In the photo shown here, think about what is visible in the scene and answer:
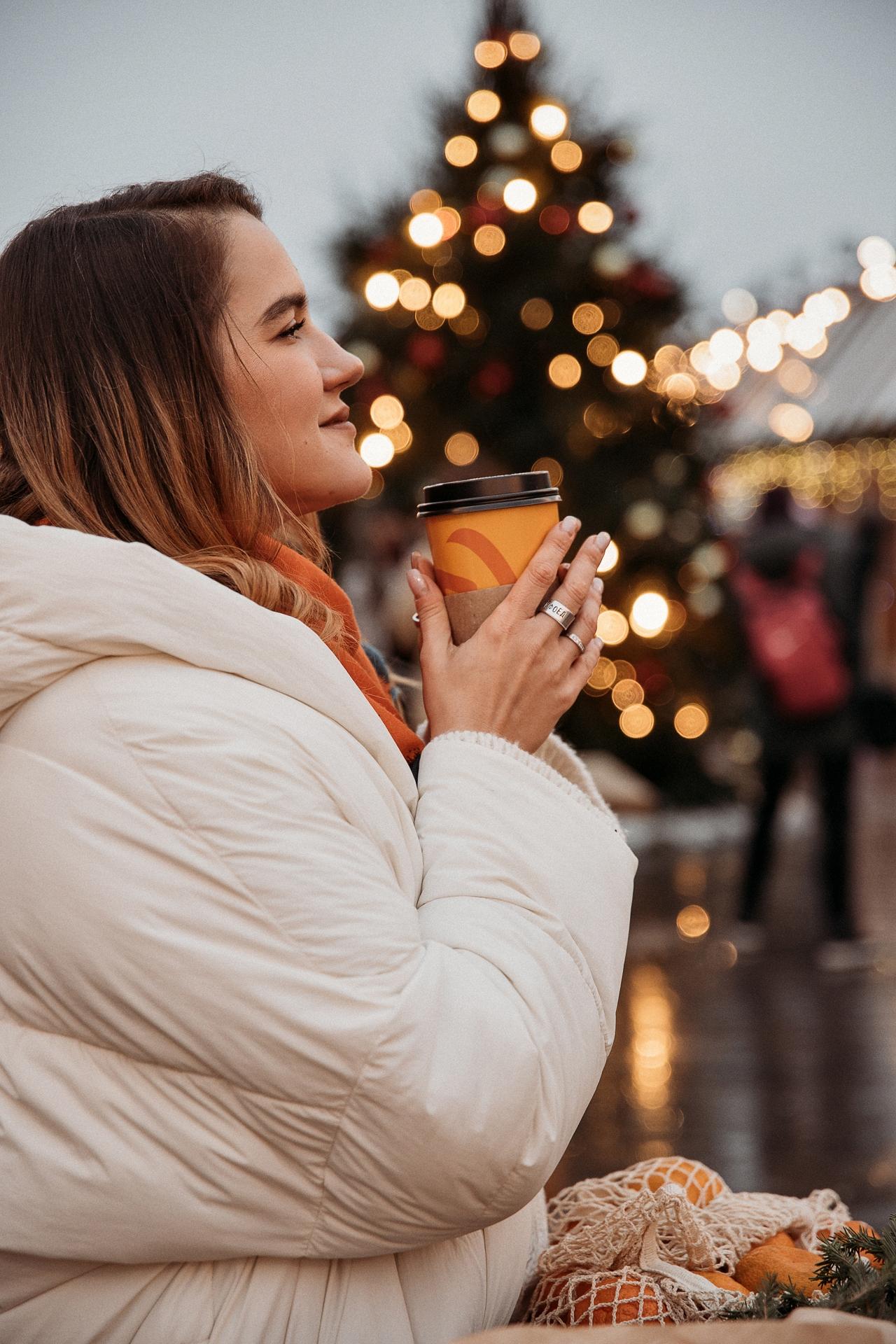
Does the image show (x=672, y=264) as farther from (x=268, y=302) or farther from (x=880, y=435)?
(x=880, y=435)

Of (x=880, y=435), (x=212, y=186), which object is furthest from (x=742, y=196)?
(x=212, y=186)

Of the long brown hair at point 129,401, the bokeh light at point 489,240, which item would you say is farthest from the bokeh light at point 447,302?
the long brown hair at point 129,401

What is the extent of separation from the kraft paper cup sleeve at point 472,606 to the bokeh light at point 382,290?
6223mm

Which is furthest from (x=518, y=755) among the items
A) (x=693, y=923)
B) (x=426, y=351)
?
(x=426, y=351)

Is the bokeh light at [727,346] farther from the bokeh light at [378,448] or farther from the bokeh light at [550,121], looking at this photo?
the bokeh light at [378,448]

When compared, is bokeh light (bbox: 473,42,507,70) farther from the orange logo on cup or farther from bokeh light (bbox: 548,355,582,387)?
the orange logo on cup

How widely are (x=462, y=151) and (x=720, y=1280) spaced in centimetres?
737

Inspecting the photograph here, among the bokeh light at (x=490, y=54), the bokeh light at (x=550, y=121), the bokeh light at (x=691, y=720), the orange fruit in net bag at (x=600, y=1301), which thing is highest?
the bokeh light at (x=490, y=54)

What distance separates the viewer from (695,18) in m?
9.30

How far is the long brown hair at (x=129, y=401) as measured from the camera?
136 centimetres

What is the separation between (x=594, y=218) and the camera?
7.39m

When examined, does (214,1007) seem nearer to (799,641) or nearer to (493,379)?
(799,641)

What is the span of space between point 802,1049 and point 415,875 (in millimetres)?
3988

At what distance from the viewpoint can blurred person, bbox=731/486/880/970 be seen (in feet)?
20.4
